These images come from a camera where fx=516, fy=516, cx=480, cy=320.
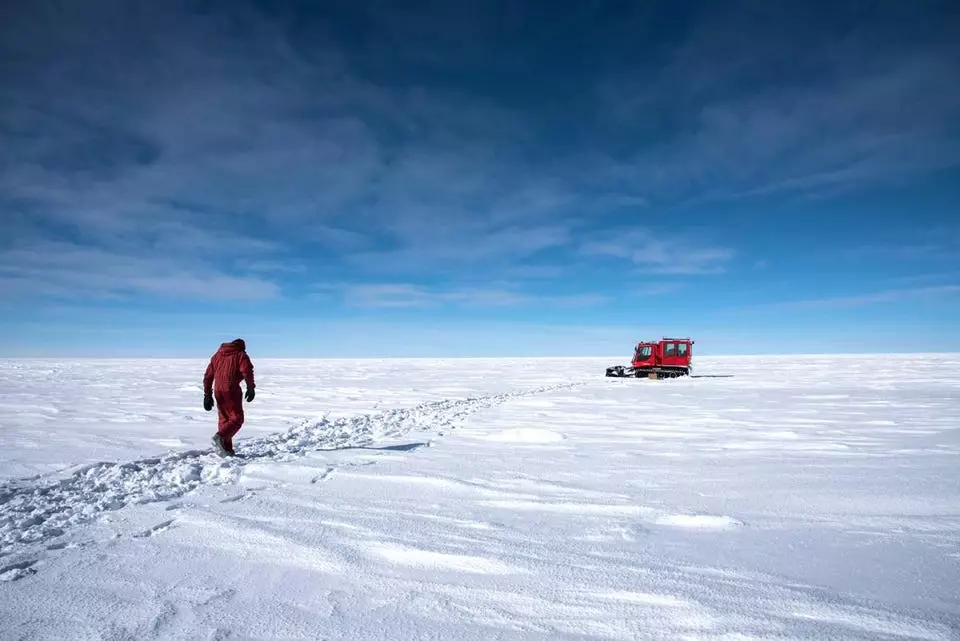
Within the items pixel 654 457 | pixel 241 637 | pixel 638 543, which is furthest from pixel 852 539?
pixel 241 637

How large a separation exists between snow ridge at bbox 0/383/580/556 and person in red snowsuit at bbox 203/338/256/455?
1.08ft

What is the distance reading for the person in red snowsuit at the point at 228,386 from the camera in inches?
247

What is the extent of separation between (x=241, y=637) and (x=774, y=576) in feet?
8.82

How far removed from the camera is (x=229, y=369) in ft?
21.4

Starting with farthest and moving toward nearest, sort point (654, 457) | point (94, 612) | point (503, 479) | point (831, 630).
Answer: point (654, 457)
point (503, 479)
point (94, 612)
point (831, 630)

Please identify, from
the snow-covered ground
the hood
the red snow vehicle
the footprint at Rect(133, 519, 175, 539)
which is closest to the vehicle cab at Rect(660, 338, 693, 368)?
the red snow vehicle

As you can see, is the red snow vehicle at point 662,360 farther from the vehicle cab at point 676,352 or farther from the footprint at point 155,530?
the footprint at point 155,530

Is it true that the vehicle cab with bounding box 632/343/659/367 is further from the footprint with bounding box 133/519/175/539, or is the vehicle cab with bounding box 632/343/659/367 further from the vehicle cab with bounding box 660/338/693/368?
the footprint with bounding box 133/519/175/539

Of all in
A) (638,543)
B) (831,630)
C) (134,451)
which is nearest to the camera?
(831,630)

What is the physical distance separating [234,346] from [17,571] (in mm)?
4007

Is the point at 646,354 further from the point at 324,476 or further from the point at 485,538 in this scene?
the point at 485,538

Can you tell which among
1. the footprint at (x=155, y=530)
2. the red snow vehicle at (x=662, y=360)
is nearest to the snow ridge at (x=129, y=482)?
the footprint at (x=155, y=530)

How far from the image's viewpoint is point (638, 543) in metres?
3.32

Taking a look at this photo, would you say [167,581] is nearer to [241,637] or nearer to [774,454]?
[241,637]
